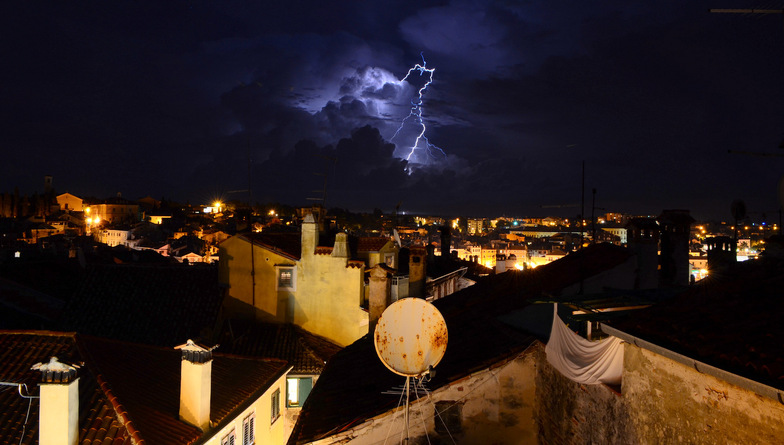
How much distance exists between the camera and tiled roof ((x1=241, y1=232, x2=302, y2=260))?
696 inches

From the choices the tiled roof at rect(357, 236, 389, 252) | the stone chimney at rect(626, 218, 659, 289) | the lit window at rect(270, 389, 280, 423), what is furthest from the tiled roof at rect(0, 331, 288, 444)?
the stone chimney at rect(626, 218, 659, 289)

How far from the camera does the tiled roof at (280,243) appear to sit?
17.7m

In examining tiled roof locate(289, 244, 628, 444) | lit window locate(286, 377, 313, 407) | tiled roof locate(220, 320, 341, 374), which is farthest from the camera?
tiled roof locate(220, 320, 341, 374)

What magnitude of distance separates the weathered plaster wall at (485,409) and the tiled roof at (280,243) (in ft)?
37.1

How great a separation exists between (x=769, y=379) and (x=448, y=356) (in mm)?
5651

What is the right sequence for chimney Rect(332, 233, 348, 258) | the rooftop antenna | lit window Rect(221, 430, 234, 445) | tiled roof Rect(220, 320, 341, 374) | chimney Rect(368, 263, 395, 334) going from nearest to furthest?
the rooftop antenna
lit window Rect(221, 430, 234, 445)
chimney Rect(368, 263, 395, 334)
tiled roof Rect(220, 320, 341, 374)
chimney Rect(332, 233, 348, 258)

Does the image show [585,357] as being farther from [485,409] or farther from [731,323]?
[485,409]

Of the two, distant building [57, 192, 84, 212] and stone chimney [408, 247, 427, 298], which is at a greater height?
distant building [57, 192, 84, 212]

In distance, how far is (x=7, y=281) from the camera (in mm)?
21188

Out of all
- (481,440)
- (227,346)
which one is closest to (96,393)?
(481,440)

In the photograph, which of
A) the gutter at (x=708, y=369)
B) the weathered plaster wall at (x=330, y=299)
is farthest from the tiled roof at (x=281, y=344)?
the gutter at (x=708, y=369)

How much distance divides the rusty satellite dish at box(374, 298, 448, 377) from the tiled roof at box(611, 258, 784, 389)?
2.44m

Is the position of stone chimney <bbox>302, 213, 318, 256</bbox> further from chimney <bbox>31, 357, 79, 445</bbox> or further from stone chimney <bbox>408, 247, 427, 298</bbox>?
chimney <bbox>31, 357, 79, 445</bbox>

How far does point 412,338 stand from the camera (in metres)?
6.63
